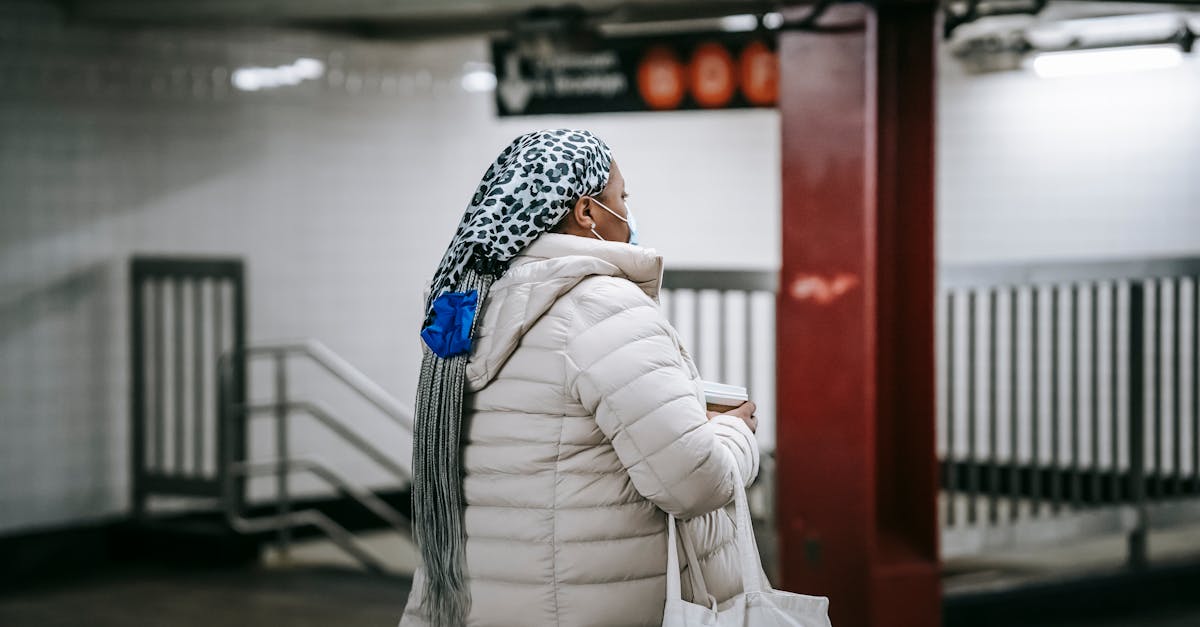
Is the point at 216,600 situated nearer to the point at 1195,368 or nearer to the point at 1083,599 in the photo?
the point at 1083,599

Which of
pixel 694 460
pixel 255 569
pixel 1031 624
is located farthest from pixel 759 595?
pixel 255 569

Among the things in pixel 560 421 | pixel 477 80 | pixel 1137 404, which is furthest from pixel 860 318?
pixel 477 80

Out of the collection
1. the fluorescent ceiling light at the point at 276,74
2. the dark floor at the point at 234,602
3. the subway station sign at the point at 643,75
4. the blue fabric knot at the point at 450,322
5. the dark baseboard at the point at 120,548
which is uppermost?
the fluorescent ceiling light at the point at 276,74

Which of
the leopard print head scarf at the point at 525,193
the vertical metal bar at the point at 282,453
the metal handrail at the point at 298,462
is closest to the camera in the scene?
Answer: the leopard print head scarf at the point at 525,193

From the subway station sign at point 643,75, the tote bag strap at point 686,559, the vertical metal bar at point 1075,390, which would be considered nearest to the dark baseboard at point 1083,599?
the vertical metal bar at point 1075,390

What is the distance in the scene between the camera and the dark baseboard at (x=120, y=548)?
6.20 meters

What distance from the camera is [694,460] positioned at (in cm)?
206

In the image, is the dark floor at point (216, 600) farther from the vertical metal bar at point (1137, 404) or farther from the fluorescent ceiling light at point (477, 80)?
the vertical metal bar at point (1137, 404)

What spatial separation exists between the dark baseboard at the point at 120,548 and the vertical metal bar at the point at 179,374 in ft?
1.06

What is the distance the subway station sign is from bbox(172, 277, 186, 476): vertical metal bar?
1.90 m

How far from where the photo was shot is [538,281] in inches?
84.4

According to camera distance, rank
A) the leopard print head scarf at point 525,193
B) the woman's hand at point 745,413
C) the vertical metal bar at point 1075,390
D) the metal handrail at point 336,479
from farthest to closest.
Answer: the metal handrail at point 336,479 < the vertical metal bar at point 1075,390 < the woman's hand at point 745,413 < the leopard print head scarf at point 525,193

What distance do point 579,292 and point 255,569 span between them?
4684mm

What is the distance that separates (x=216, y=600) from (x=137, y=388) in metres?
1.38
